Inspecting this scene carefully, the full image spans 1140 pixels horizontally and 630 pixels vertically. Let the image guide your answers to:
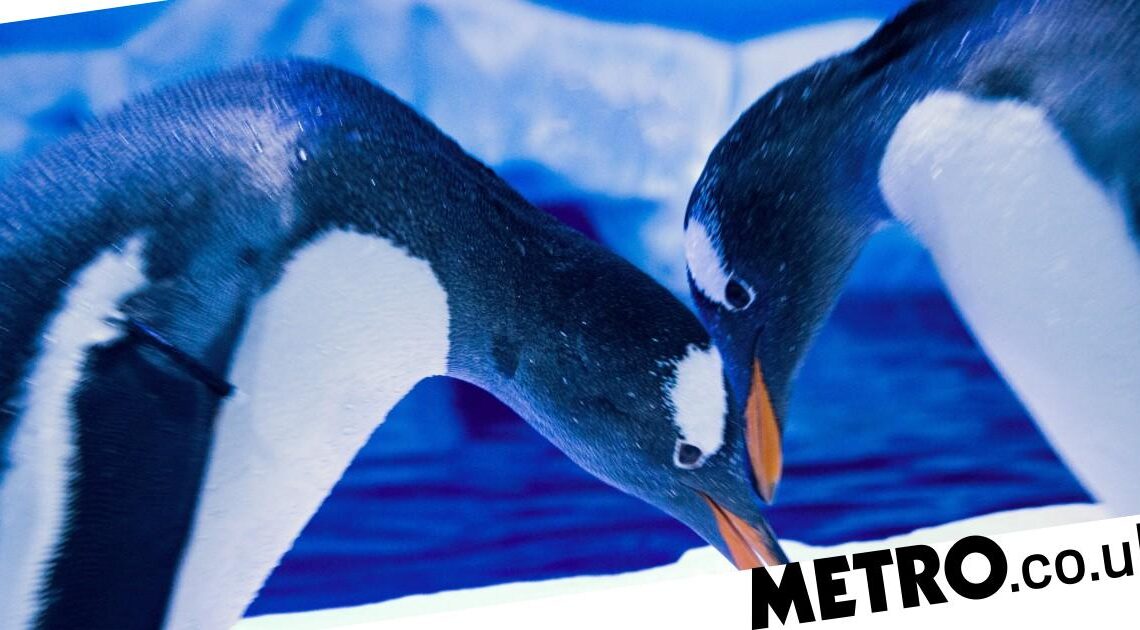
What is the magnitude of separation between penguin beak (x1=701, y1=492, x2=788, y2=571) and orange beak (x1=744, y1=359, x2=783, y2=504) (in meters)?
0.05

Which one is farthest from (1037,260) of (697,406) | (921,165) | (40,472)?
(40,472)

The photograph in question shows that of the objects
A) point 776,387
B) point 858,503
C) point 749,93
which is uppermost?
point 749,93

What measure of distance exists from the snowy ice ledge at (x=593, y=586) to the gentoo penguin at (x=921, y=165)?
14 centimetres

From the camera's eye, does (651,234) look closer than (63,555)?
No

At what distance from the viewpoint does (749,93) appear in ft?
4.61

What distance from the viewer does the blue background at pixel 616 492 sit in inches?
54.4

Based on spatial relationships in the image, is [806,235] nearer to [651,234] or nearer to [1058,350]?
[651,234]

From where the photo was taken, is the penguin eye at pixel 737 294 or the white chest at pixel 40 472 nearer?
the white chest at pixel 40 472

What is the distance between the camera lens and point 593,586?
1.43m

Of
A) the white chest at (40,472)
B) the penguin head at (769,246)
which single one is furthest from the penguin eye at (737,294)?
the white chest at (40,472)

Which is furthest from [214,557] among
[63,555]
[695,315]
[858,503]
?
[858,503]

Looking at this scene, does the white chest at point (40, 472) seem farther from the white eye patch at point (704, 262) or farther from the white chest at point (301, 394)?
the white eye patch at point (704, 262)

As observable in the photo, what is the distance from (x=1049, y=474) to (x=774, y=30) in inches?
28.2

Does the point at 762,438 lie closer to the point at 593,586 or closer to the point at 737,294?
the point at 737,294
